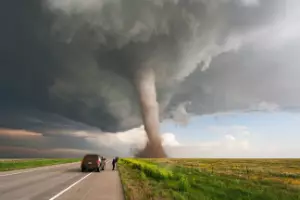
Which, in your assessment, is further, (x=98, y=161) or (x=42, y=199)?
(x=98, y=161)

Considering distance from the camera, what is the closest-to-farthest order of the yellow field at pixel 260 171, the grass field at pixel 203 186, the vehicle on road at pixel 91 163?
the grass field at pixel 203 186, the yellow field at pixel 260 171, the vehicle on road at pixel 91 163

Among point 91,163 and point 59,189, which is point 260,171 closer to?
point 91,163

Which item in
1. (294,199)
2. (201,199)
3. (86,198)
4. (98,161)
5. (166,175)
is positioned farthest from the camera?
(98,161)

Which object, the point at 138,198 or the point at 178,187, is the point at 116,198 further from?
the point at 178,187

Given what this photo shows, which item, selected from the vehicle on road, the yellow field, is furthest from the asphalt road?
the yellow field

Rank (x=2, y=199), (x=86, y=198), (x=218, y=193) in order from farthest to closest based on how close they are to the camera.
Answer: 1. (x=218, y=193)
2. (x=86, y=198)
3. (x=2, y=199)

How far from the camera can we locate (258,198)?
1814 cm

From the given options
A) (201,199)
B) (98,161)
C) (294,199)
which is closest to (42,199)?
(201,199)

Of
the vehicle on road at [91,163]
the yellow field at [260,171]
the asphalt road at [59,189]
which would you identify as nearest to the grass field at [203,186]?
the yellow field at [260,171]

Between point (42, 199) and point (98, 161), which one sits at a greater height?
point (98, 161)

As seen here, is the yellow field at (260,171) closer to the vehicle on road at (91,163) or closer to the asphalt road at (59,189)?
the vehicle on road at (91,163)

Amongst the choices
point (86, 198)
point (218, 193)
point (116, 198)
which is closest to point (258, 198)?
point (218, 193)

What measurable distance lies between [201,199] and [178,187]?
19.1ft

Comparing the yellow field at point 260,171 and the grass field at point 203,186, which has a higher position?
the yellow field at point 260,171
